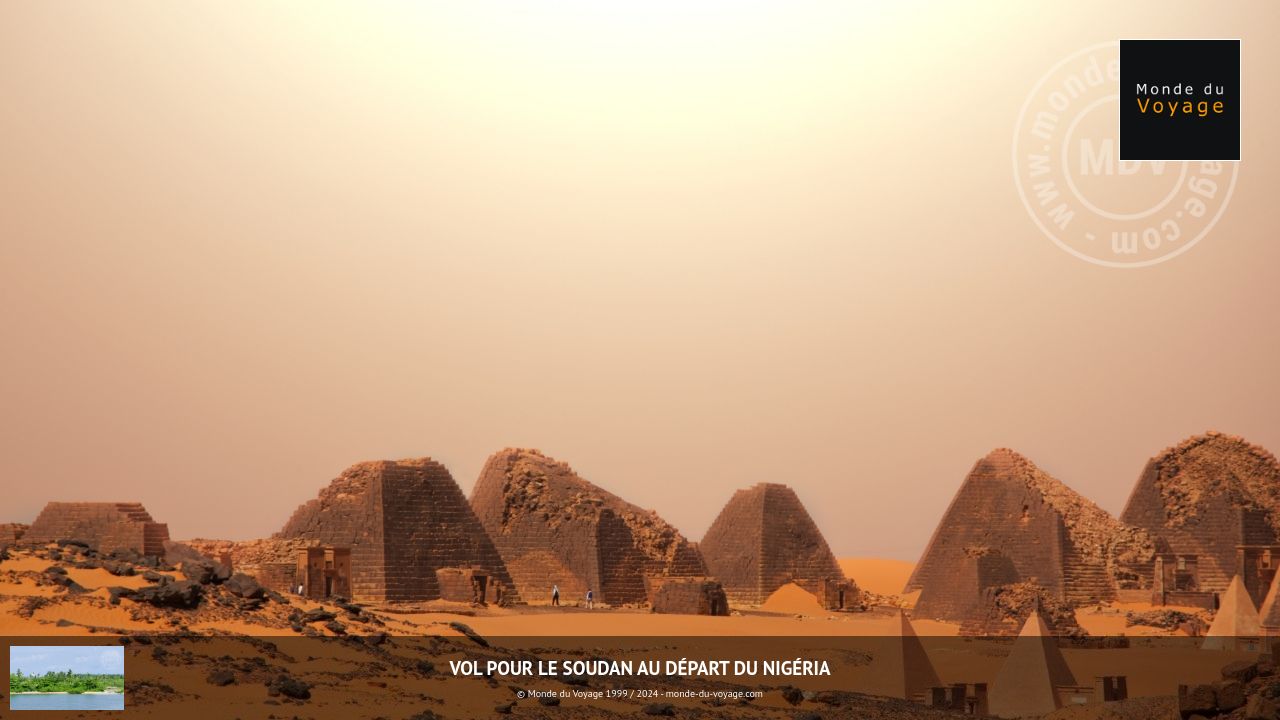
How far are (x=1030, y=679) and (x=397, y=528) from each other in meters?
17.8

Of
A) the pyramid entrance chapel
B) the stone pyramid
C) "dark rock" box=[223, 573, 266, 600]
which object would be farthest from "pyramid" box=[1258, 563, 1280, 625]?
"dark rock" box=[223, 573, 266, 600]

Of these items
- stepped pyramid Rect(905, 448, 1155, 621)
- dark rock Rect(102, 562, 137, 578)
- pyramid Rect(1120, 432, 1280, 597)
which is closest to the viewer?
dark rock Rect(102, 562, 137, 578)

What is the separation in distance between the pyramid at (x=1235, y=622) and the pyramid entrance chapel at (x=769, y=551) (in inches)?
621

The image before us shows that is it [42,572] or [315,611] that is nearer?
[42,572]

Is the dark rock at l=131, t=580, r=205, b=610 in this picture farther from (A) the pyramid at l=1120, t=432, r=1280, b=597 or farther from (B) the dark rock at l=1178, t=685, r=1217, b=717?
(A) the pyramid at l=1120, t=432, r=1280, b=597

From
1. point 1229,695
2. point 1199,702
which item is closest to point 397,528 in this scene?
point 1199,702

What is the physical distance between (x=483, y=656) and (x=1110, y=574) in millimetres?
35298

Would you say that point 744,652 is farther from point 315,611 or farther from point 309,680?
point 309,680

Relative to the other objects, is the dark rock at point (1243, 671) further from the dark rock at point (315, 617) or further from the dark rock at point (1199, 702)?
the dark rock at point (315, 617)

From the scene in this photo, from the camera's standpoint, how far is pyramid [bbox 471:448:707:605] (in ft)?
137

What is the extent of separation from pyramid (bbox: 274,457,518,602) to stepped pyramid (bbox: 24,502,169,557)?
10.2 feet

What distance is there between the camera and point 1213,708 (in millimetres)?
14336

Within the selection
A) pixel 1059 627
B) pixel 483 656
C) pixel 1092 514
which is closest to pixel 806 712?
pixel 483 656

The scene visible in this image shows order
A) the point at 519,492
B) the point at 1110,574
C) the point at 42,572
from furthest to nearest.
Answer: the point at 1110,574, the point at 519,492, the point at 42,572
